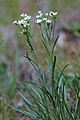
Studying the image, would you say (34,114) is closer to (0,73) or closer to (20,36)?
(0,73)

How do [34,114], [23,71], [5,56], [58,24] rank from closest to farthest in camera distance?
[34,114], [23,71], [5,56], [58,24]

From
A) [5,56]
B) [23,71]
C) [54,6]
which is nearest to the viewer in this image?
[23,71]

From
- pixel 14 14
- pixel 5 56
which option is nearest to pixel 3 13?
pixel 14 14

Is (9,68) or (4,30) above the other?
(4,30)

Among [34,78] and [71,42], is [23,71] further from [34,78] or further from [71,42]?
[71,42]

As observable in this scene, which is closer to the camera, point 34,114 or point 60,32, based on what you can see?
point 34,114

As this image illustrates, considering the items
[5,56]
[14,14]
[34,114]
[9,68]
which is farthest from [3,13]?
[34,114]
